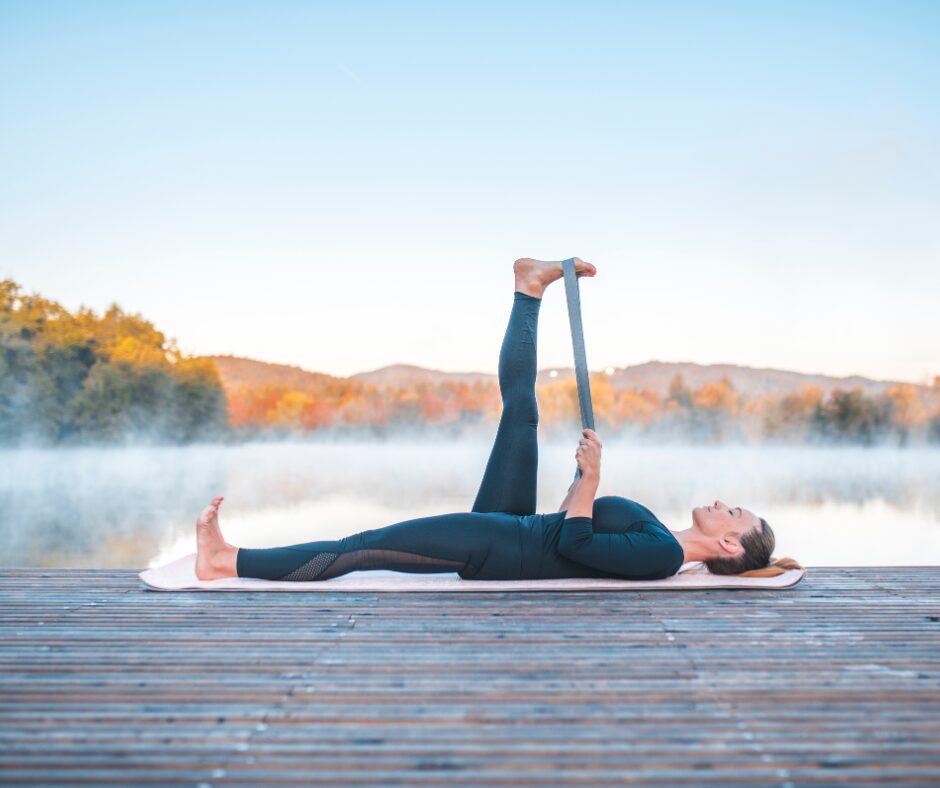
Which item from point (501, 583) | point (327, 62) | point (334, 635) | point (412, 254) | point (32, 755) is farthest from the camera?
point (412, 254)

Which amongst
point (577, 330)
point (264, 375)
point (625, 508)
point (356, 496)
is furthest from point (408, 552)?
point (264, 375)

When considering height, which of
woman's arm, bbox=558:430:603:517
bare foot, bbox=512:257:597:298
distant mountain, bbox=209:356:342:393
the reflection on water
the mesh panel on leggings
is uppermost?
distant mountain, bbox=209:356:342:393

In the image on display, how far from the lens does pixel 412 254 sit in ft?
57.2

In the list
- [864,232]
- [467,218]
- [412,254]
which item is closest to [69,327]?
[412,254]

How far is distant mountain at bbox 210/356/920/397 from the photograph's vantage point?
21.3 m

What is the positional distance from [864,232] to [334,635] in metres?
16.5

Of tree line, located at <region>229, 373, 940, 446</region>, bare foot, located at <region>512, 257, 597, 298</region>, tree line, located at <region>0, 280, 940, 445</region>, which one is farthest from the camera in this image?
tree line, located at <region>229, 373, 940, 446</region>

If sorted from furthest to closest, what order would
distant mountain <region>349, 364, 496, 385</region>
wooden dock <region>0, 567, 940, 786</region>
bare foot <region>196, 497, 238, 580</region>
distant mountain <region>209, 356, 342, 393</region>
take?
distant mountain <region>349, 364, 496, 385</region> → distant mountain <region>209, 356, 342, 393</region> → bare foot <region>196, 497, 238, 580</region> → wooden dock <region>0, 567, 940, 786</region>

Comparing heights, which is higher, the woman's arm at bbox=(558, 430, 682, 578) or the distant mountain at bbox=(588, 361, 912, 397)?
the distant mountain at bbox=(588, 361, 912, 397)

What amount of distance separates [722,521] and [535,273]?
115 centimetres

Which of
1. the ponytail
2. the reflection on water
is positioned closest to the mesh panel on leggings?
the ponytail

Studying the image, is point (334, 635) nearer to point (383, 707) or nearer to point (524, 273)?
point (383, 707)

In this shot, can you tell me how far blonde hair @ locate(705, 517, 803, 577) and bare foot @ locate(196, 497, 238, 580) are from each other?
1653 mm

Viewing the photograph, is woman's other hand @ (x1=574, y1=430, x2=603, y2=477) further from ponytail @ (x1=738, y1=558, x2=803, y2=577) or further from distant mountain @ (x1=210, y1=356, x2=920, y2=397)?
distant mountain @ (x1=210, y1=356, x2=920, y2=397)
